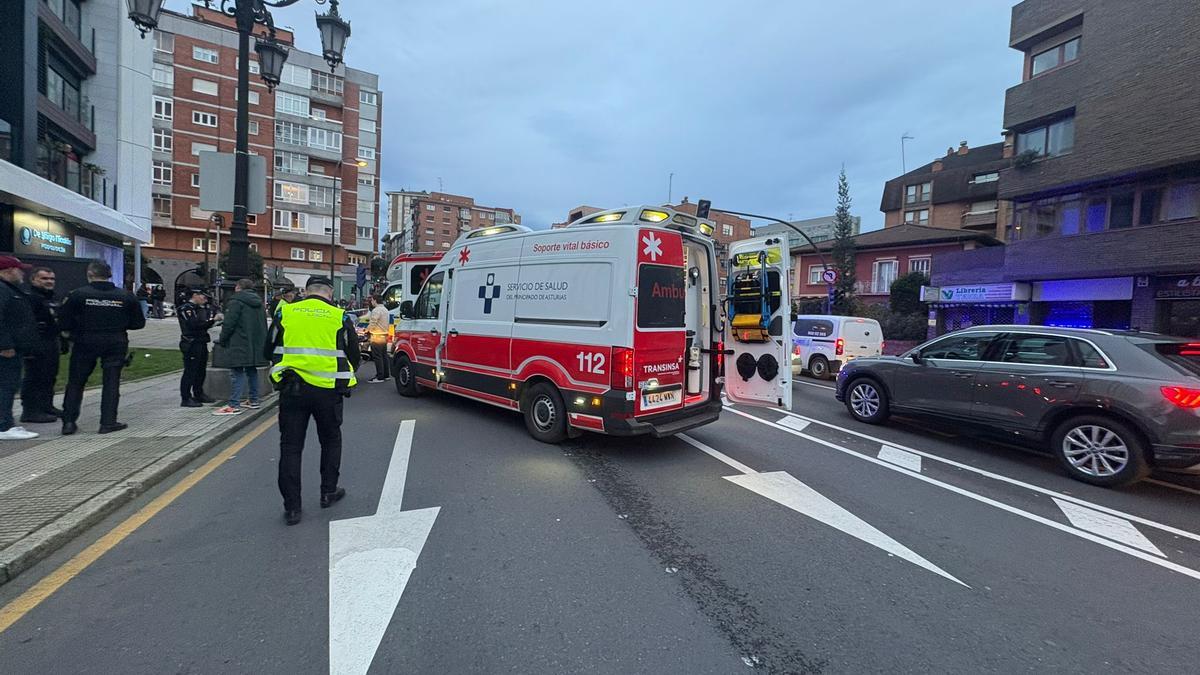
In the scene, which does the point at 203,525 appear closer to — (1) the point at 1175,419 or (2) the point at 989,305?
(1) the point at 1175,419

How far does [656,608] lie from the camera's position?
3037 millimetres

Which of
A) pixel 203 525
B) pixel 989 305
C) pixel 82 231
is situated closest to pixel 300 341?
pixel 203 525

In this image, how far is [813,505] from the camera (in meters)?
4.76

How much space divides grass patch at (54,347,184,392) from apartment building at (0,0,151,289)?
2292 mm

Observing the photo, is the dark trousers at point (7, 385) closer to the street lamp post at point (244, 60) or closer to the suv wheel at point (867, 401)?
the street lamp post at point (244, 60)

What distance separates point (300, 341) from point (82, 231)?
2111 centimetres

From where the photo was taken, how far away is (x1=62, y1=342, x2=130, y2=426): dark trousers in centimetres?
597

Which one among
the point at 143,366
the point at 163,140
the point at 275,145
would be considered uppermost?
the point at 275,145

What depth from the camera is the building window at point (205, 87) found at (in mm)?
44625

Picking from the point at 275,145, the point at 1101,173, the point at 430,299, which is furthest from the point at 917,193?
the point at 275,145

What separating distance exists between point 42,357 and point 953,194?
46.6 meters

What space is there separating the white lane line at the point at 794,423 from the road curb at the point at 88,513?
7.59m

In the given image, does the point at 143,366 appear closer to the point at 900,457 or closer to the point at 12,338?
the point at 12,338

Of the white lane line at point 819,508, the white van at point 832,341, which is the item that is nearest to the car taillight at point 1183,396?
the white lane line at point 819,508
